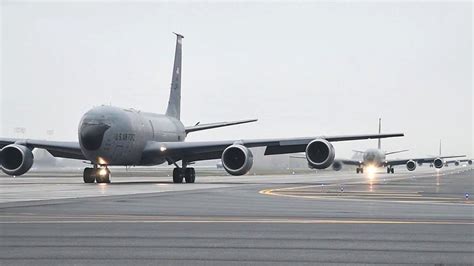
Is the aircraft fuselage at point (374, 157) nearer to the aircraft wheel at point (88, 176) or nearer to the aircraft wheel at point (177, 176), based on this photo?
the aircraft wheel at point (177, 176)

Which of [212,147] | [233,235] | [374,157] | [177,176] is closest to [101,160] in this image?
[177,176]

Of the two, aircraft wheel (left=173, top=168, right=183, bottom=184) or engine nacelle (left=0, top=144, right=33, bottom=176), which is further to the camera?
aircraft wheel (left=173, top=168, right=183, bottom=184)

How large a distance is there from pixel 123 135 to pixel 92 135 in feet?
7.66

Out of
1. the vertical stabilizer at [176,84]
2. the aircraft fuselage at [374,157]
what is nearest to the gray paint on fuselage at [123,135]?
the vertical stabilizer at [176,84]

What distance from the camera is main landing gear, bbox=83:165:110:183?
42094 mm

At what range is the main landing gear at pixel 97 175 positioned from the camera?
1657 inches

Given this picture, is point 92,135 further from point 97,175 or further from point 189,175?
point 189,175

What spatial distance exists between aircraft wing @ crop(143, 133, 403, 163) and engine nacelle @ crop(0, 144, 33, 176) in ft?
24.3

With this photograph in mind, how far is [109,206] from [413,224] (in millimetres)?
9201

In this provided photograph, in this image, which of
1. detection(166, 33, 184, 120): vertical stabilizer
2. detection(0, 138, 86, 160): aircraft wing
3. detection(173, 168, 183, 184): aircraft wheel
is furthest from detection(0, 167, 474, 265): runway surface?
detection(166, 33, 184, 120): vertical stabilizer

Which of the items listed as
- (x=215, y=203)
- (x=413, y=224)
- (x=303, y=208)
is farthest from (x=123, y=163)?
(x=413, y=224)

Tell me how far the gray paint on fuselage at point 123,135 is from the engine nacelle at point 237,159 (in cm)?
570

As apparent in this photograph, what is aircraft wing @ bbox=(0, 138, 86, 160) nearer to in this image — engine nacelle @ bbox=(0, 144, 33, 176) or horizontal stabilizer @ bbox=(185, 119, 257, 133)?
engine nacelle @ bbox=(0, 144, 33, 176)

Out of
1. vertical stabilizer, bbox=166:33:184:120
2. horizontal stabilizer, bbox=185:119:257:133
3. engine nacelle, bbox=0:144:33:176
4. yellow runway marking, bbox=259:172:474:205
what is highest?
vertical stabilizer, bbox=166:33:184:120
